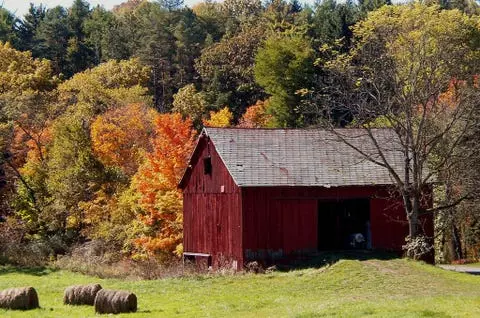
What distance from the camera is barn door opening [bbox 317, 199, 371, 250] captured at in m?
37.1

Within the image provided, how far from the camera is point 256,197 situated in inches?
1378

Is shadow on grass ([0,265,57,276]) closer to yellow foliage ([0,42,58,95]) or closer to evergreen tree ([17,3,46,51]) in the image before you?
yellow foliage ([0,42,58,95])

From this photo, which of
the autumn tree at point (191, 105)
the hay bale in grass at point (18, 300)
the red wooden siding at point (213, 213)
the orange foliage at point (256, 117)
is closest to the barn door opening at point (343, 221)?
the red wooden siding at point (213, 213)

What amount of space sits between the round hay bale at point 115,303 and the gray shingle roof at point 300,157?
1408 centimetres

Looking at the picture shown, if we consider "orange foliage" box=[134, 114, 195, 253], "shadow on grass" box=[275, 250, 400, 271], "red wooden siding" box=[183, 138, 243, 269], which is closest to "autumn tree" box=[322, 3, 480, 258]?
"shadow on grass" box=[275, 250, 400, 271]

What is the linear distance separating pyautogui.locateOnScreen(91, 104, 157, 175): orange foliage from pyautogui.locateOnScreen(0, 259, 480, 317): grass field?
2239cm

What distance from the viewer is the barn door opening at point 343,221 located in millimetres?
37094

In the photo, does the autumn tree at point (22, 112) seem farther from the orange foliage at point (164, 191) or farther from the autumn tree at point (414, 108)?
the autumn tree at point (414, 108)

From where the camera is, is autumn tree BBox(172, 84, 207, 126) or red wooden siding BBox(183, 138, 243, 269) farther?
autumn tree BBox(172, 84, 207, 126)

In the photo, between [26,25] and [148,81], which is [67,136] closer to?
[148,81]

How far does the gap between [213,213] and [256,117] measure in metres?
37.0

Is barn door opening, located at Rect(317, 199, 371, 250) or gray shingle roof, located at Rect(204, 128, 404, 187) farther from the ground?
gray shingle roof, located at Rect(204, 128, 404, 187)

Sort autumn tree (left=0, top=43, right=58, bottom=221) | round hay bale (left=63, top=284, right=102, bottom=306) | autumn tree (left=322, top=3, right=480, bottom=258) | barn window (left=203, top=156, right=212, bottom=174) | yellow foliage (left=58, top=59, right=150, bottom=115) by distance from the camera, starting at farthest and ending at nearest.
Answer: yellow foliage (left=58, top=59, right=150, bottom=115)
autumn tree (left=0, top=43, right=58, bottom=221)
barn window (left=203, top=156, right=212, bottom=174)
autumn tree (left=322, top=3, right=480, bottom=258)
round hay bale (left=63, top=284, right=102, bottom=306)

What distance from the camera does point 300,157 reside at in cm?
3666
